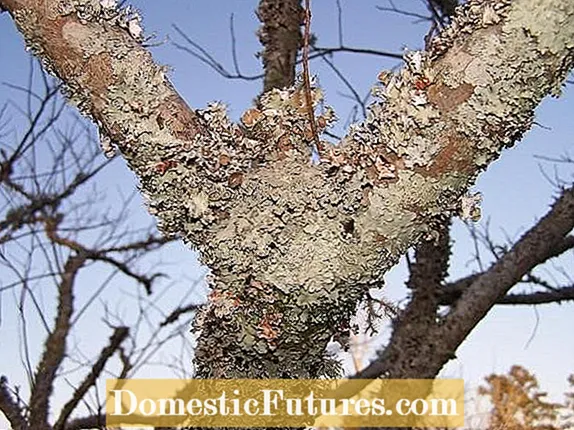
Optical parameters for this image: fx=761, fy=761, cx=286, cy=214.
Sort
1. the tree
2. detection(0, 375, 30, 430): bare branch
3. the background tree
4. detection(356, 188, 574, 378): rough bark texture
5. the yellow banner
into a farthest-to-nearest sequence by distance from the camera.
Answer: the background tree < detection(0, 375, 30, 430): bare branch < detection(356, 188, 574, 378): rough bark texture < the yellow banner < the tree

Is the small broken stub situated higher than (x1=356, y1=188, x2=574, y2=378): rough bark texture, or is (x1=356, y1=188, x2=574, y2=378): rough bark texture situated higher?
(x1=356, y1=188, x2=574, y2=378): rough bark texture

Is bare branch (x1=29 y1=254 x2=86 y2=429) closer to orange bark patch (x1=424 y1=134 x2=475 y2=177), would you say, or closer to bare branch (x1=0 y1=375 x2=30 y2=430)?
bare branch (x1=0 y1=375 x2=30 y2=430)

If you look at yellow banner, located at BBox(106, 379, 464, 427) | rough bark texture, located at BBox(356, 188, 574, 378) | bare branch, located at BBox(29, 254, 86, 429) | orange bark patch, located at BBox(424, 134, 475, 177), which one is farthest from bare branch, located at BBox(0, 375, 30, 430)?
orange bark patch, located at BBox(424, 134, 475, 177)

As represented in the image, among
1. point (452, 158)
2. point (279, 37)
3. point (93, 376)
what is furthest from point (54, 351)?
point (452, 158)

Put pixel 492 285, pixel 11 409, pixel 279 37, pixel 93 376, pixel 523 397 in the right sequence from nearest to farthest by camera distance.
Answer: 1. pixel 279 37
2. pixel 492 285
3. pixel 11 409
4. pixel 93 376
5. pixel 523 397

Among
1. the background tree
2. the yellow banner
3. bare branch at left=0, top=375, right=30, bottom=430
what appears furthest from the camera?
the background tree

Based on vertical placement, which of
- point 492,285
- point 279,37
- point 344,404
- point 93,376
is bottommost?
point 344,404

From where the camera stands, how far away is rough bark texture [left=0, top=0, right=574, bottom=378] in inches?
20.3

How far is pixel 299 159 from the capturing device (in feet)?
1.95

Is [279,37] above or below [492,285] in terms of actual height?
above

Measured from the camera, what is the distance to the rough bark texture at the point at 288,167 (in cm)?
52

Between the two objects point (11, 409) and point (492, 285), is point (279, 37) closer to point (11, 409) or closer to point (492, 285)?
point (492, 285)

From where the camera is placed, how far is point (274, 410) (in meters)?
0.66

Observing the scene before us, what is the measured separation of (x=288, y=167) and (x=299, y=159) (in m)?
0.02
